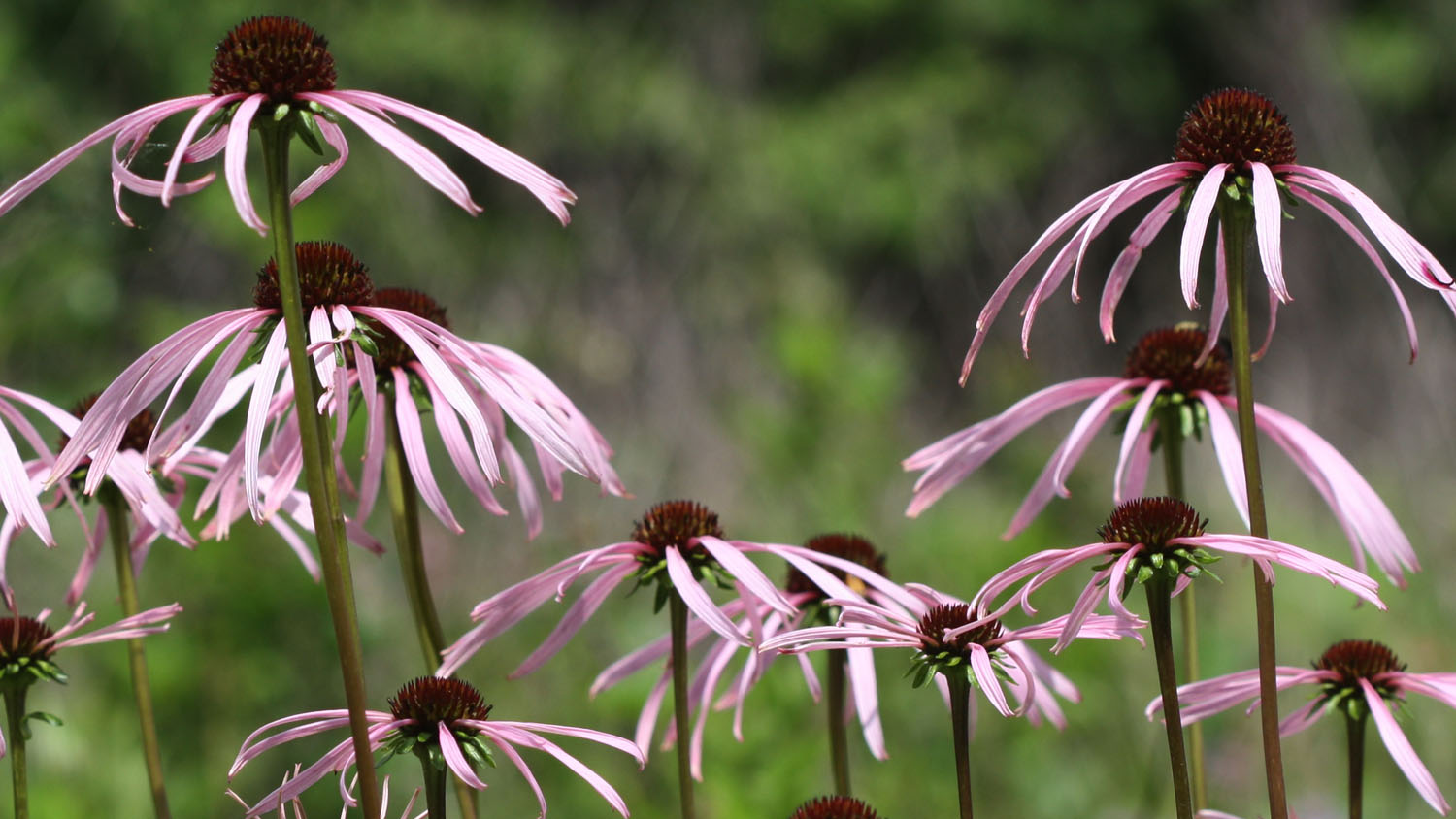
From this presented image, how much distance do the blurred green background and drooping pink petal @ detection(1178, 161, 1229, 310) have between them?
0.78 metres

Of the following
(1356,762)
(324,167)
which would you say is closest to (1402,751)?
(1356,762)

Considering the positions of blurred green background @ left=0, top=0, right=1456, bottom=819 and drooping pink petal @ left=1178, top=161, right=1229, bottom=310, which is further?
blurred green background @ left=0, top=0, right=1456, bottom=819

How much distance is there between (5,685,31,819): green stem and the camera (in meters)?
0.67

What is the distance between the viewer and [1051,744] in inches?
85.2

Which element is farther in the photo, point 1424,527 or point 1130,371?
point 1424,527

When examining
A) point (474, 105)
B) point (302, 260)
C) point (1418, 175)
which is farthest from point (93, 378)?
point (1418, 175)

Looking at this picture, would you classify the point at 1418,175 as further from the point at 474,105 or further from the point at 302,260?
the point at 302,260

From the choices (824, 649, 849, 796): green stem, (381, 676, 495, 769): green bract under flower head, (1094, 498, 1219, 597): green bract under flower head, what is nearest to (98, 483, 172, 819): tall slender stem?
(381, 676, 495, 769): green bract under flower head

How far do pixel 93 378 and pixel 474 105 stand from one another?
391 centimetres

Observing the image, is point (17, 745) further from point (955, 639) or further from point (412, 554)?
point (955, 639)

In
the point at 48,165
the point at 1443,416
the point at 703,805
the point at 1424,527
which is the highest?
the point at 1443,416

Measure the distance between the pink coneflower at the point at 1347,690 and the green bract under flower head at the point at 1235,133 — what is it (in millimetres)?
270

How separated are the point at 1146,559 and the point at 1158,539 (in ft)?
0.03

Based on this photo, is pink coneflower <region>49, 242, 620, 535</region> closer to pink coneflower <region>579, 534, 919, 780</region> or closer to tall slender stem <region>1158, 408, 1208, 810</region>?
pink coneflower <region>579, 534, 919, 780</region>
